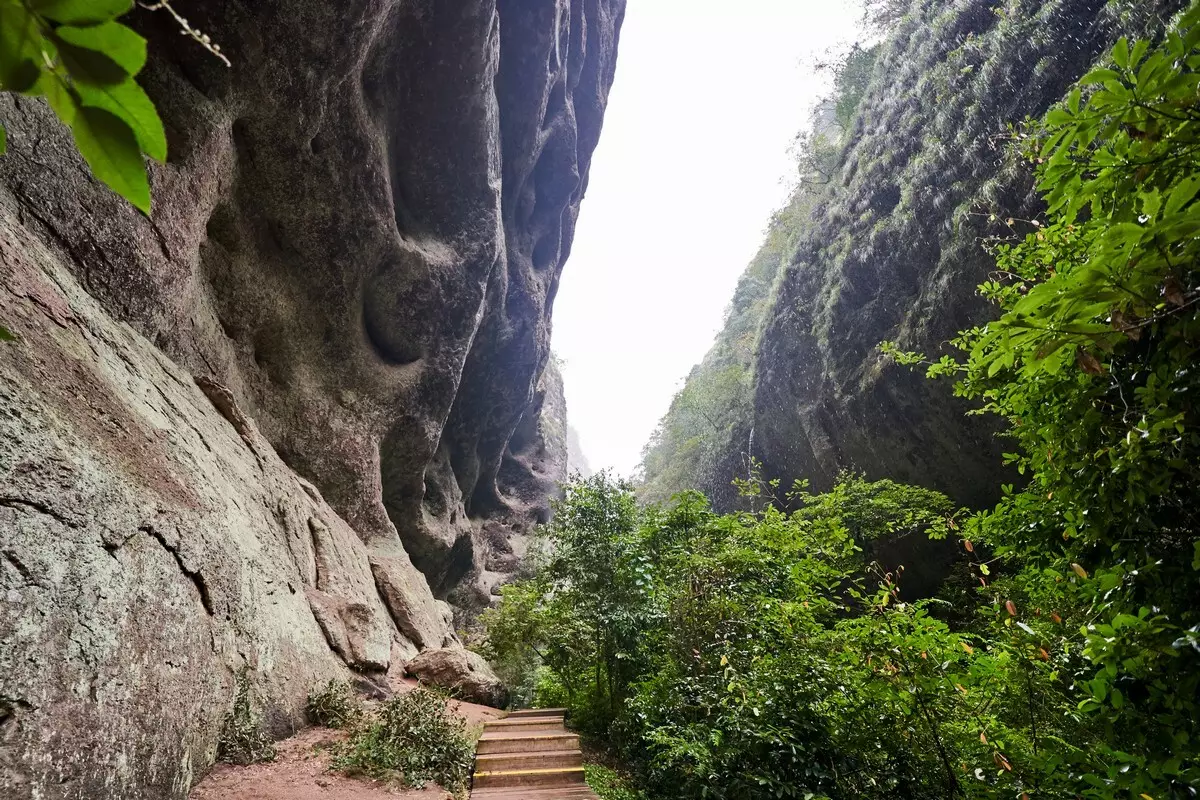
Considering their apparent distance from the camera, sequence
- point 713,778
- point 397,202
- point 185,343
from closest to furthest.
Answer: point 713,778
point 185,343
point 397,202

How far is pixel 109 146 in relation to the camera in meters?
0.69

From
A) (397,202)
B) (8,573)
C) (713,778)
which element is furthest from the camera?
(397,202)

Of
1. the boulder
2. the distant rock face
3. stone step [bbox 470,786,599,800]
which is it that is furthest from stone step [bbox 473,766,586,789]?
the boulder

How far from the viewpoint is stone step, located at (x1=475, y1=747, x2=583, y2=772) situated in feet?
20.3

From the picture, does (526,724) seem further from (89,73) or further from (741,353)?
(741,353)

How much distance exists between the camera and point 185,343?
293 inches

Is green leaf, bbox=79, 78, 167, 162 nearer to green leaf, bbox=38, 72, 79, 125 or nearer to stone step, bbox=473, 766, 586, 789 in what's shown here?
green leaf, bbox=38, 72, 79, 125

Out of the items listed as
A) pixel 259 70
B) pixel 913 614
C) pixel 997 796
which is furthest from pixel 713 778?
pixel 259 70

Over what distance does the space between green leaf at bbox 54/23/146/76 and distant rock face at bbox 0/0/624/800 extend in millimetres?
3420

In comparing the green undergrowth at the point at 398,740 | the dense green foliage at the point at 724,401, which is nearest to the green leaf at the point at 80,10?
the green undergrowth at the point at 398,740

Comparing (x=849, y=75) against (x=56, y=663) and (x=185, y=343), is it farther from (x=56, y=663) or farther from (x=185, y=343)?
(x=56, y=663)

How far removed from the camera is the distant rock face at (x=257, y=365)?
3.29m

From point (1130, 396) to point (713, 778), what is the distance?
13.3 ft

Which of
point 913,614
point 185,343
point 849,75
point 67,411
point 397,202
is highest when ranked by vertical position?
point 849,75
